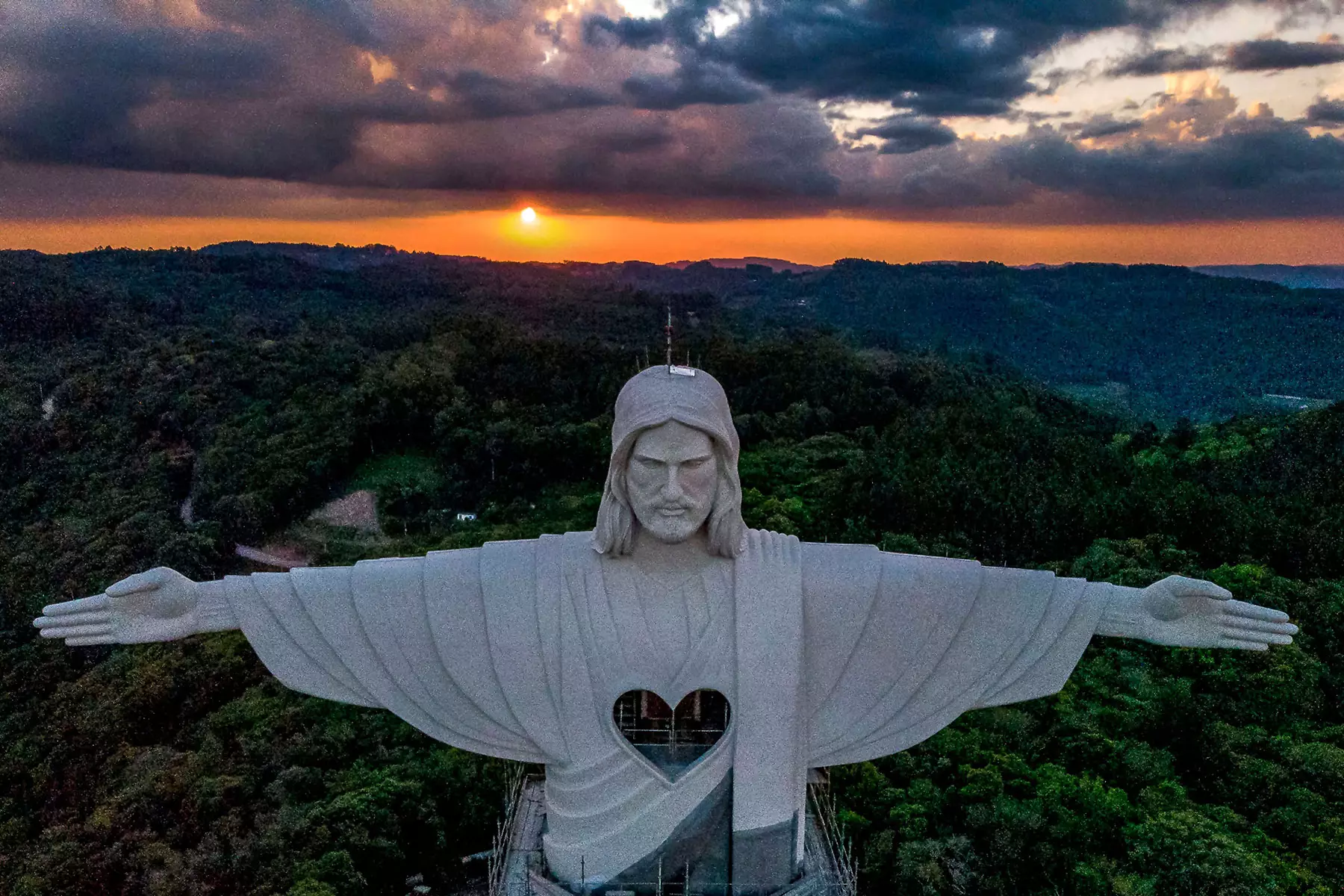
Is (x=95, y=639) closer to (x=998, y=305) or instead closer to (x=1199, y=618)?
(x=1199, y=618)

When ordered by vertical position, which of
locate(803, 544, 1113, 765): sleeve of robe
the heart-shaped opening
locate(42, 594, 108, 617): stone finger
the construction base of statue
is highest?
locate(42, 594, 108, 617): stone finger

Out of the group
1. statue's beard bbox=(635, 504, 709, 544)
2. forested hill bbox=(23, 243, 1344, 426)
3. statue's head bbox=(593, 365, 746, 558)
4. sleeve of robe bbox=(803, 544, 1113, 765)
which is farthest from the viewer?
forested hill bbox=(23, 243, 1344, 426)

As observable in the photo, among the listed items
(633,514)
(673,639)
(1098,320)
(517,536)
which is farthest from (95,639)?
(1098,320)

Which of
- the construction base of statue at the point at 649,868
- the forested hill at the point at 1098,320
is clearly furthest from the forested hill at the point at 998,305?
the construction base of statue at the point at 649,868

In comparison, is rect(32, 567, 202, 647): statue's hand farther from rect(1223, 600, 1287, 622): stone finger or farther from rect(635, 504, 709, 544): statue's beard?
rect(1223, 600, 1287, 622): stone finger

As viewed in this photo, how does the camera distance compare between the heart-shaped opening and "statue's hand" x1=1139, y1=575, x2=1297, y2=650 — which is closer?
"statue's hand" x1=1139, y1=575, x2=1297, y2=650

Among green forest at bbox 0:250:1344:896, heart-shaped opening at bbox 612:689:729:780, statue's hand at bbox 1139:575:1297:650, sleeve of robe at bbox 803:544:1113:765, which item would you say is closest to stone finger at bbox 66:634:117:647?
heart-shaped opening at bbox 612:689:729:780
